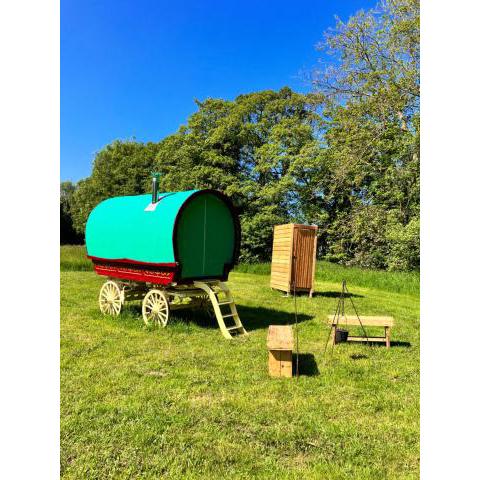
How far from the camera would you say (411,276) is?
52.1ft

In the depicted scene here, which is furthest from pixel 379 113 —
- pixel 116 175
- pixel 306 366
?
pixel 116 175

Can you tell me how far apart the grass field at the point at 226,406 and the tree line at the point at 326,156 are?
35.3 ft

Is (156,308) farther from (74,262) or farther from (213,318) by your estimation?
(74,262)

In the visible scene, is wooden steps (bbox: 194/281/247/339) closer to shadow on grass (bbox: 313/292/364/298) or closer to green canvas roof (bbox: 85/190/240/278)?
green canvas roof (bbox: 85/190/240/278)

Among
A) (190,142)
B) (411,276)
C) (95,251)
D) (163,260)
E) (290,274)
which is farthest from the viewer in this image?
(190,142)

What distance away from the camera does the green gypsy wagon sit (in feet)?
24.6

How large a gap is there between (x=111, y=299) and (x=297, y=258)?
20.3ft

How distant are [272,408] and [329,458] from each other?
101 cm

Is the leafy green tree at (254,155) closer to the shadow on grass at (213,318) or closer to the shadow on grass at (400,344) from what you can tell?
the shadow on grass at (213,318)

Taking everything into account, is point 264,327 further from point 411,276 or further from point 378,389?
point 411,276

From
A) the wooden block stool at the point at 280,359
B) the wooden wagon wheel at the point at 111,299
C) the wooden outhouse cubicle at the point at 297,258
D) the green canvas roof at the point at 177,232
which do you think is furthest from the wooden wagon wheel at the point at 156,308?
the wooden outhouse cubicle at the point at 297,258

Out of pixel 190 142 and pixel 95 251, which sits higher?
pixel 190 142

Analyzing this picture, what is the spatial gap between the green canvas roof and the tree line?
985 cm
